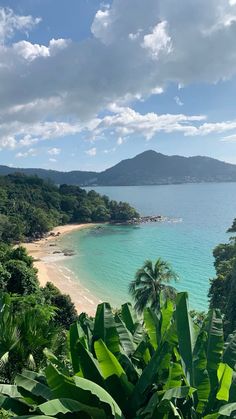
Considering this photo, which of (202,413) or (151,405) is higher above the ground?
(151,405)

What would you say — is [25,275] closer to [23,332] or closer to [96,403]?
[23,332]

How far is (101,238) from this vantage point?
76.7 m

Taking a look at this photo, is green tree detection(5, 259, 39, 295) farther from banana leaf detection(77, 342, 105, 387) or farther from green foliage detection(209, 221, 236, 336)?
banana leaf detection(77, 342, 105, 387)

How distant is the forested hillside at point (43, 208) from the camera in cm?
8025

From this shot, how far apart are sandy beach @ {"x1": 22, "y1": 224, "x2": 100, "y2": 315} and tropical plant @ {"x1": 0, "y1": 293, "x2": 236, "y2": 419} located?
29306 mm

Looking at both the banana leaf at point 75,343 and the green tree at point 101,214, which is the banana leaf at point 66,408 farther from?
the green tree at point 101,214

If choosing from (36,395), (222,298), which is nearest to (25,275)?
(222,298)

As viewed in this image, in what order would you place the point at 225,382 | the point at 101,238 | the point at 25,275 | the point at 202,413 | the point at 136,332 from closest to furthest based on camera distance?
the point at 225,382 → the point at 202,413 → the point at 136,332 → the point at 25,275 → the point at 101,238

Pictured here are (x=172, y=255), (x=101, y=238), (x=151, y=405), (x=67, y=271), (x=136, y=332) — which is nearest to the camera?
(x=151, y=405)

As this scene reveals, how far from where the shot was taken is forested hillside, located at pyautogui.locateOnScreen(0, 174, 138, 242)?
80.2 m

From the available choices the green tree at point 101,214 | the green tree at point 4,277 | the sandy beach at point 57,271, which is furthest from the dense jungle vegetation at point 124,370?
the green tree at point 101,214

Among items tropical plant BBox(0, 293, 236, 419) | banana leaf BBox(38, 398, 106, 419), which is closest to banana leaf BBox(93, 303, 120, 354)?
tropical plant BBox(0, 293, 236, 419)

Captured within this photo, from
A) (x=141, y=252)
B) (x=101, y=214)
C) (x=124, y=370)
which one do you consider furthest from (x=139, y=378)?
(x=101, y=214)

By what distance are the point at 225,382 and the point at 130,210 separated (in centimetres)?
9531
